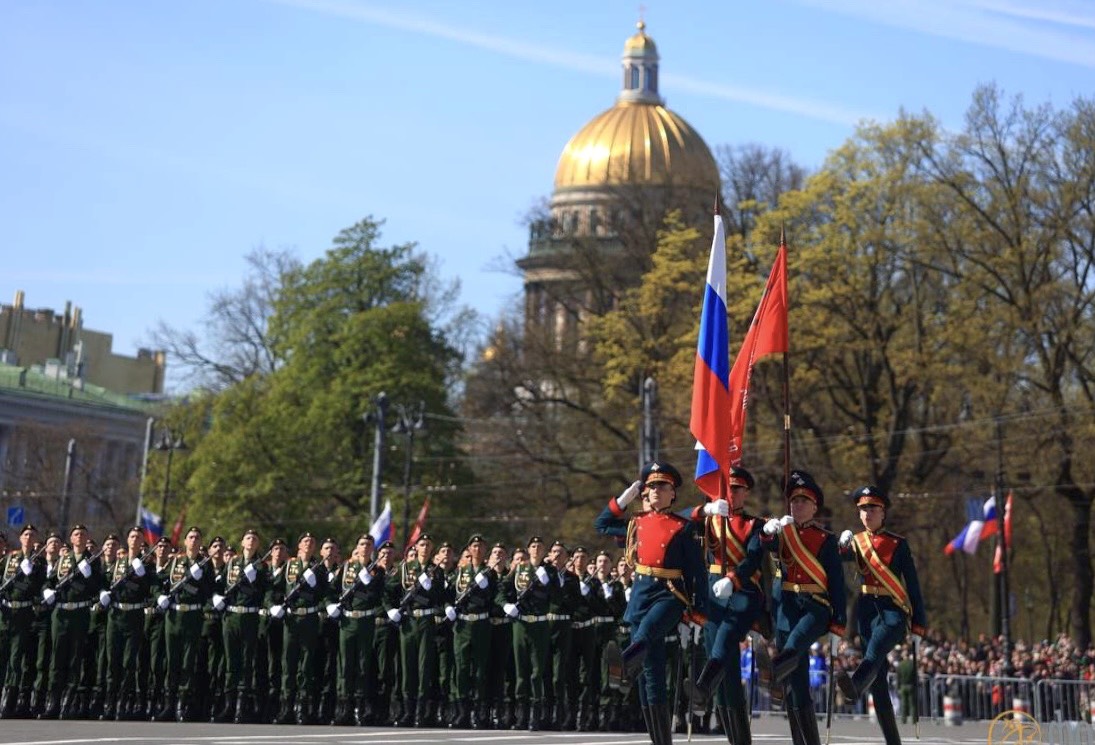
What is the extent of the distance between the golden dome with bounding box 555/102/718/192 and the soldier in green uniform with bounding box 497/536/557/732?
58.3 metres

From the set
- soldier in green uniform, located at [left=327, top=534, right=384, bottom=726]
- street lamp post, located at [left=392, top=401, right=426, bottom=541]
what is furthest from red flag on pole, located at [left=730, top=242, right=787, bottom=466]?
street lamp post, located at [left=392, top=401, right=426, bottom=541]

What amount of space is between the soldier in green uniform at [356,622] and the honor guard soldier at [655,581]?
286 inches

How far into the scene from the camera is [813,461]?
44656 millimetres

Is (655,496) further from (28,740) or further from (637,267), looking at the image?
(637,267)

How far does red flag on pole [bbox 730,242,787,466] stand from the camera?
619 inches

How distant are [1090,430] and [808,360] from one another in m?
6.79

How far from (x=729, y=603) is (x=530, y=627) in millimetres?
6745

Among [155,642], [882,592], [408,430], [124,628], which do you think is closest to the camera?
[882,592]

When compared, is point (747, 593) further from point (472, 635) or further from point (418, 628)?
point (418, 628)

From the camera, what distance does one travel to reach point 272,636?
2048cm

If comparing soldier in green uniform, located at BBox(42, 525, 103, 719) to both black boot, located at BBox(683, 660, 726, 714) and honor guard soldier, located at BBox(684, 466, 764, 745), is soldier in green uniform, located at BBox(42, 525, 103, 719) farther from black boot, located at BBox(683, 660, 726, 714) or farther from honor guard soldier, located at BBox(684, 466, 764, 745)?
black boot, located at BBox(683, 660, 726, 714)

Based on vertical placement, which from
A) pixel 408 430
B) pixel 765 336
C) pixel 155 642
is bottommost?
pixel 155 642

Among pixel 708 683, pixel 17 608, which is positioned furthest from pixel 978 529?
pixel 708 683

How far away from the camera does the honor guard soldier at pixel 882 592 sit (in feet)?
46.4
